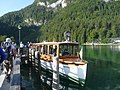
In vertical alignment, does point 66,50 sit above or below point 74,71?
above

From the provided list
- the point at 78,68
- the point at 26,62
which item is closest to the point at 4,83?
the point at 78,68

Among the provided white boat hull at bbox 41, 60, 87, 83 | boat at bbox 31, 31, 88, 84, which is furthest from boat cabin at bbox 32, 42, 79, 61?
white boat hull at bbox 41, 60, 87, 83

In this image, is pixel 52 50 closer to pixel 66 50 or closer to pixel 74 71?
pixel 66 50

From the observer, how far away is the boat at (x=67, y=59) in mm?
22938

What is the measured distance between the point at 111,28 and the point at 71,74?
531ft

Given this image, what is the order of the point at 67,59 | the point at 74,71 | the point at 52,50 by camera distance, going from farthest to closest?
the point at 52,50, the point at 67,59, the point at 74,71

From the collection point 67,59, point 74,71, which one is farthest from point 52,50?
point 74,71

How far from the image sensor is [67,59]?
2606 cm

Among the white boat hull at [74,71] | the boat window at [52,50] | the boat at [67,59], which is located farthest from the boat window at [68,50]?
the white boat hull at [74,71]

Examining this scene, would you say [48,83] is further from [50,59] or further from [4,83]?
[4,83]

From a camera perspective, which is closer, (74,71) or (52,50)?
(74,71)

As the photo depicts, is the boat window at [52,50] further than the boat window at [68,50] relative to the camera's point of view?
A: Yes

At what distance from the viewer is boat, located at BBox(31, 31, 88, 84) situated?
22.9m

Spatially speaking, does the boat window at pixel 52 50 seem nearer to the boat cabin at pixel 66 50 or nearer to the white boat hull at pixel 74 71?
the boat cabin at pixel 66 50
